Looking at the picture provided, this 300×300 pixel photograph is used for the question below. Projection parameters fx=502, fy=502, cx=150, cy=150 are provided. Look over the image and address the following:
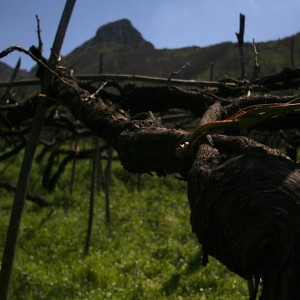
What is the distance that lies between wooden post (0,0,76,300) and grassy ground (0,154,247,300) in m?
2.66

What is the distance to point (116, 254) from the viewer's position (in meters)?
8.55

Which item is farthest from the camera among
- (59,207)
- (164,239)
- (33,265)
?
(59,207)

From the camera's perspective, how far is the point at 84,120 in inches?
105

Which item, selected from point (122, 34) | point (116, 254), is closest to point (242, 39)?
point (116, 254)

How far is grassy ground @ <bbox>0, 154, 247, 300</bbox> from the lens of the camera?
6852 millimetres

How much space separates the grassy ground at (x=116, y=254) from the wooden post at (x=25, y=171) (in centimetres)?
266

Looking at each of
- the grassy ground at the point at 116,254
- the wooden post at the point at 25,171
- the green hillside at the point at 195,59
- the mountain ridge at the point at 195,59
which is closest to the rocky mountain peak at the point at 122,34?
the mountain ridge at the point at 195,59

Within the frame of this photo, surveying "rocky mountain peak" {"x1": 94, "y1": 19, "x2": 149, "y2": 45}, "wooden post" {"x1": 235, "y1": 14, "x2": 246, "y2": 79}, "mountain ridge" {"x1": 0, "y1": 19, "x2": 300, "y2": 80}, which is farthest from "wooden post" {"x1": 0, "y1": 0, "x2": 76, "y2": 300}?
"rocky mountain peak" {"x1": 94, "y1": 19, "x2": 149, "y2": 45}

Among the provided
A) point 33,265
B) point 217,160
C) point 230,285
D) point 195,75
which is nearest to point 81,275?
point 33,265

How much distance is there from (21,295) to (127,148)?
522 cm

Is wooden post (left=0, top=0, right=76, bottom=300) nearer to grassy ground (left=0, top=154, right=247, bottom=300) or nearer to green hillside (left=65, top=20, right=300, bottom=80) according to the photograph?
grassy ground (left=0, top=154, right=247, bottom=300)

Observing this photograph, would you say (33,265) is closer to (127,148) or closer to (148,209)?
(148,209)

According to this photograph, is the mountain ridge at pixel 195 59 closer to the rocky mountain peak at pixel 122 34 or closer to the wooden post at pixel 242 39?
the rocky mountain peak at pixel 122 34

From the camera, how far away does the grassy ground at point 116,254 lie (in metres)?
6.85
